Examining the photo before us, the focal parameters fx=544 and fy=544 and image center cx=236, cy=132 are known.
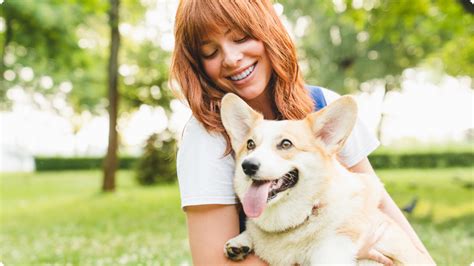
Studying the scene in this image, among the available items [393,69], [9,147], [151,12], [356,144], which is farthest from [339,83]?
[356,144]

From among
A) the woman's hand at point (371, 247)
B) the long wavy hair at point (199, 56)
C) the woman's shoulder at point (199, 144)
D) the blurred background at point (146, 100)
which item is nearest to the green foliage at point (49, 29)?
A: the blurred background at point (146, 100)

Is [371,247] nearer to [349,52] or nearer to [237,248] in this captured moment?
[237,248]

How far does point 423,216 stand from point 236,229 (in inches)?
335

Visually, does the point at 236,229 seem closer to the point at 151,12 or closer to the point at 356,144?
the point at 356,144

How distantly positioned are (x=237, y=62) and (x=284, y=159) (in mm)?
592

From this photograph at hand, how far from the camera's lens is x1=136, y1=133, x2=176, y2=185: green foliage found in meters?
19.2

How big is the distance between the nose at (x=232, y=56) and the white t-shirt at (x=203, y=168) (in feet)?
1.15

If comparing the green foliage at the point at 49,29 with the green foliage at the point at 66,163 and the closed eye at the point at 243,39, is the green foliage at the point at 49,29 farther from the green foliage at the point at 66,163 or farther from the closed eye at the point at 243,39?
the green foliage at the point at 66,163

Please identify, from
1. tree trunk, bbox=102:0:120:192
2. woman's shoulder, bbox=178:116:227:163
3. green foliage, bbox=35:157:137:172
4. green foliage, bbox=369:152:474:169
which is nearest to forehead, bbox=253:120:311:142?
woman's shoulder, bbox=178:116:227:163

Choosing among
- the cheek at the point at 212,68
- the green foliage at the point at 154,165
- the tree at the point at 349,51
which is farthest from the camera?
the tree at the point at 349,51

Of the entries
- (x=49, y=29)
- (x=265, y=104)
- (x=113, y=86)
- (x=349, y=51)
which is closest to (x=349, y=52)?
(x=349, y=51)

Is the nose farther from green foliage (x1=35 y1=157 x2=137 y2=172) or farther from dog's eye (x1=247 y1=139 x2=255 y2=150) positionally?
green foliage (x1=35 y1=157 x2=137 y2=172)

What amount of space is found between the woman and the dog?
0.28ft

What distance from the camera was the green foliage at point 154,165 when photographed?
1920cm
